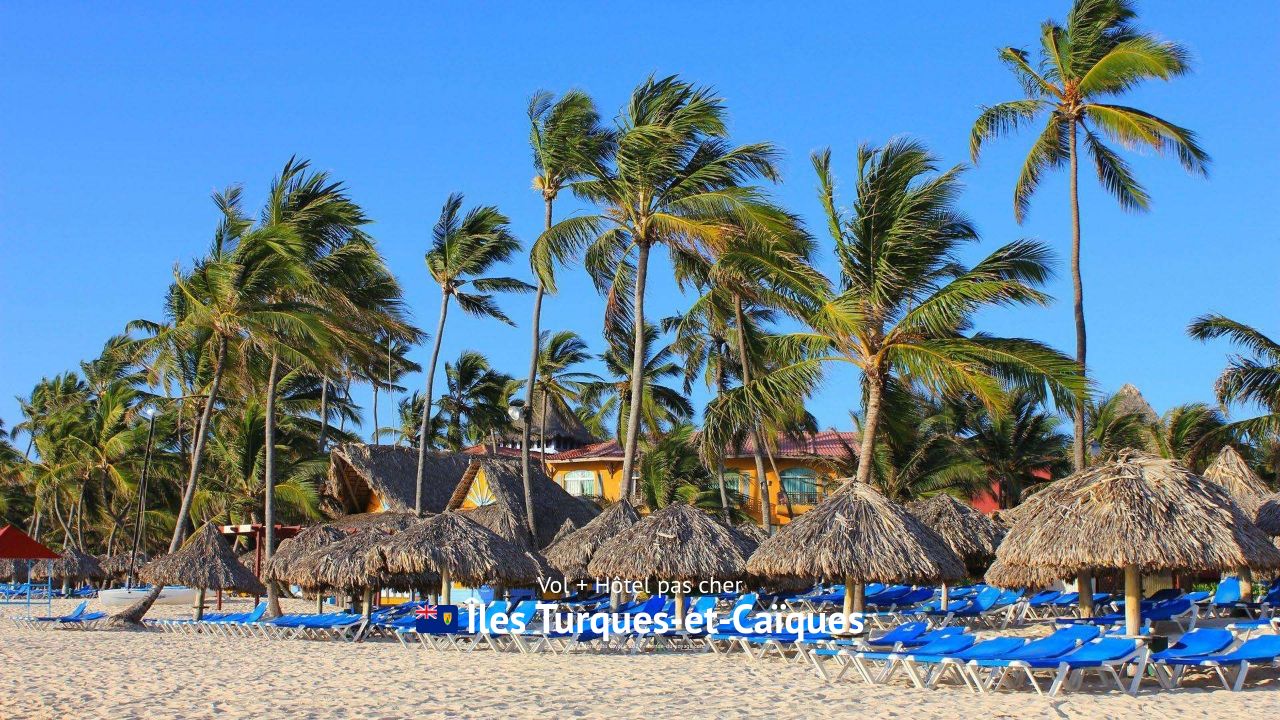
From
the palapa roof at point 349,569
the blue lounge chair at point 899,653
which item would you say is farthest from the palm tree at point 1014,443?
the blue lounge chair at point 899,653

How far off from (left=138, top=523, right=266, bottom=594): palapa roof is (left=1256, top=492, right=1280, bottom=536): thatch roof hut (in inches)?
654

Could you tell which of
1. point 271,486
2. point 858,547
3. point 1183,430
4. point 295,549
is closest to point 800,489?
point 1183,430

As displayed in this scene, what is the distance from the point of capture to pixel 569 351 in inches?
1346

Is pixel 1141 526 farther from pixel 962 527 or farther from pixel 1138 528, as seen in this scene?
pixel 962 527

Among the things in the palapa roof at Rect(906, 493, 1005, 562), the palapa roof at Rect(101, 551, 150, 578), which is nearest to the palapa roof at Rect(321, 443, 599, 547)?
the palapa roof at Rect(101, 551, 150, 578)

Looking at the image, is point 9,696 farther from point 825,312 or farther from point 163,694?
point 825,312

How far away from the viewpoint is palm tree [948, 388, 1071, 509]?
3081 cm

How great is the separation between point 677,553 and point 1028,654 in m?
6.31

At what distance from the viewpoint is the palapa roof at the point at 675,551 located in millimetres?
15695

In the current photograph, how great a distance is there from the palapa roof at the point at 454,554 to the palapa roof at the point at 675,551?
5.34 ft

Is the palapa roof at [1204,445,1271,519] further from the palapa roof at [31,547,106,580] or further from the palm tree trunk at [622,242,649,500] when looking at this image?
the palapa roof at [31,547,106,580]

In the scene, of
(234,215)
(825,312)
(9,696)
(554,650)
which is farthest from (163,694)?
(234,215)

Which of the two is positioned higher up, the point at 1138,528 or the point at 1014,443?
the point at 1014,443

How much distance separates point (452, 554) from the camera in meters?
17.0
